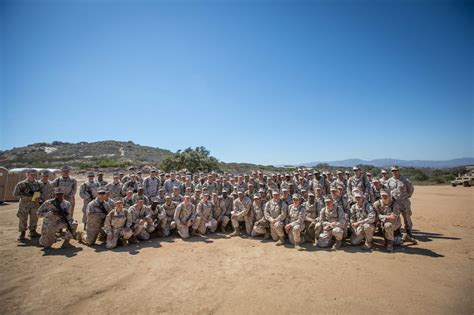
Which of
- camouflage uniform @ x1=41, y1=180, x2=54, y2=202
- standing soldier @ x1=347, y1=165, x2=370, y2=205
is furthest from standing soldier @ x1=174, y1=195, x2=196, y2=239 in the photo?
standing soldier @ x1=347, y1=165, x2=370, y2=205

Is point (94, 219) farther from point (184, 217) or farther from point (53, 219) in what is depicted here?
point (184, 217)

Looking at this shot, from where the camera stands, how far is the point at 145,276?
5336 mm

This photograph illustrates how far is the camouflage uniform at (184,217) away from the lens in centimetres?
850

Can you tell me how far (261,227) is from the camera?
27.7ft

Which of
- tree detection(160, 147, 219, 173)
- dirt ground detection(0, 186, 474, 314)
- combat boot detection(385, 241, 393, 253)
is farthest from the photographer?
tree detection(160, 147, 219, 173)

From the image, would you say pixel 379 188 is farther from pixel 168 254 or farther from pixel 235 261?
pixel 168 254

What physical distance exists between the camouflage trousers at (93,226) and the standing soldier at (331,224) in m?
6.57

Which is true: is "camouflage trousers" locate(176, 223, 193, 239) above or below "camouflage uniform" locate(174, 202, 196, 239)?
below

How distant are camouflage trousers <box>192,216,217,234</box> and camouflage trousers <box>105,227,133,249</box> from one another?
84.1 inches

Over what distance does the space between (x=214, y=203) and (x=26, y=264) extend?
558 centimetres

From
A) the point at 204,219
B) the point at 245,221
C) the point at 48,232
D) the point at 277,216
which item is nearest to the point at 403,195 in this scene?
A: the point at 277,216

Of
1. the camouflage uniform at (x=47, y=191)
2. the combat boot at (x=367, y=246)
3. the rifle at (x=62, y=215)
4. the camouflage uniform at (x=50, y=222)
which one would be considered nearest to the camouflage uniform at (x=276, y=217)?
the combat boot at (x=367, y=246)

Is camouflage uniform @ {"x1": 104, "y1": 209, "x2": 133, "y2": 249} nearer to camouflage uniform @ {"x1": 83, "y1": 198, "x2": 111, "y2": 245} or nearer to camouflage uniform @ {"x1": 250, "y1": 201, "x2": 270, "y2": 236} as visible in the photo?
camouflage uniform @ {"x1": 83, "y1": 198, "x2": 111, "y2": 245}

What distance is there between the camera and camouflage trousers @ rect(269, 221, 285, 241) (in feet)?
25.5
